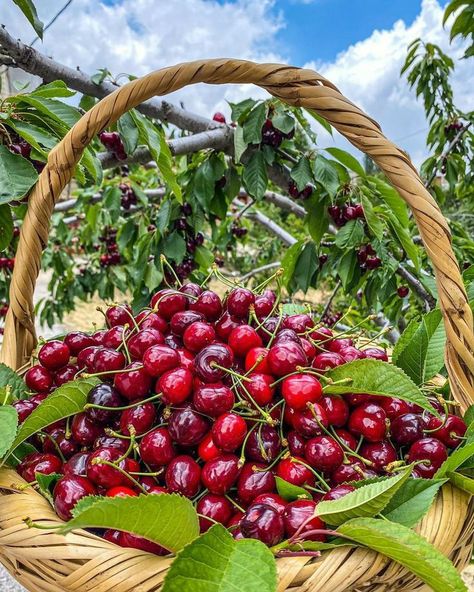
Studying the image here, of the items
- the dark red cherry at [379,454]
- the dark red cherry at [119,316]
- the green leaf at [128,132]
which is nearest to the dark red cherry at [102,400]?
the dark red cherry at [119,316]

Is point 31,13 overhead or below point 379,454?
overhead

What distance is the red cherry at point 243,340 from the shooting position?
2.17 feet

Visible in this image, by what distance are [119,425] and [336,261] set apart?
1050 mm

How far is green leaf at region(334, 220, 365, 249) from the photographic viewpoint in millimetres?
1258

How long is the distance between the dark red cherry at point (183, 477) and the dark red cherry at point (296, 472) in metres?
0.10

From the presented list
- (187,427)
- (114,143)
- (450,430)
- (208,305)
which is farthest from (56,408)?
(114,143)

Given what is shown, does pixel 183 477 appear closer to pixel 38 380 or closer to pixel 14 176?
pixel 38 380

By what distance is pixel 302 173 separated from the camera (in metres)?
1.22

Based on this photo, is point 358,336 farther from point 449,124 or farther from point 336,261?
point 449,124

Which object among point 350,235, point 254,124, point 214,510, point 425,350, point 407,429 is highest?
point 254,124

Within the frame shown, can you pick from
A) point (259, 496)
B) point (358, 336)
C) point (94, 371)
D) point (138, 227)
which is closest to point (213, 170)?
point (138, 227)

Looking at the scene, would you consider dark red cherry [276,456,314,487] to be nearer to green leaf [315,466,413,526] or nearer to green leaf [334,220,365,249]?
green leaf [315,466,413,526]

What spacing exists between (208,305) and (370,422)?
0.30 metres


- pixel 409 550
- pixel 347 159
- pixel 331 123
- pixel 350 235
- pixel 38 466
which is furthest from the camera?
pixel 350 235
